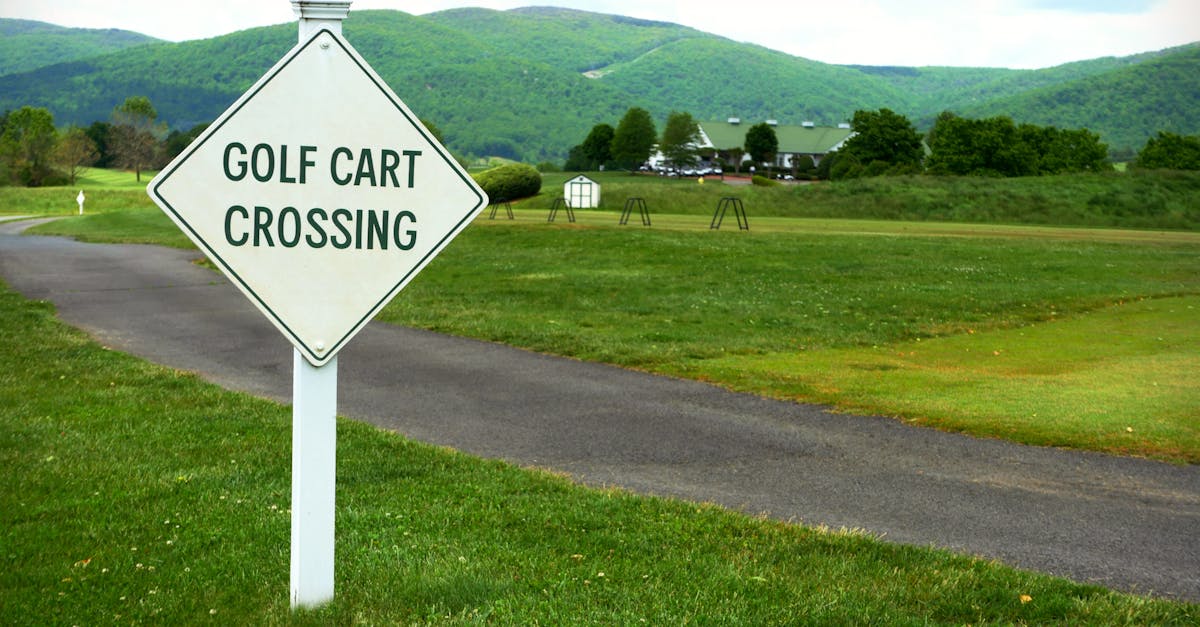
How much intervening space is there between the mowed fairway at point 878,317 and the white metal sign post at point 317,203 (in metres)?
6.79

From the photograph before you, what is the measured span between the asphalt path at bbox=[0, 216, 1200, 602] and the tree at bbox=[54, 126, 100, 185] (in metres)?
92.0

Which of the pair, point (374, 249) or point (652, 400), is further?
point (652, 400)

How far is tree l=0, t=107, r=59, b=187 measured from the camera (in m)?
92.6

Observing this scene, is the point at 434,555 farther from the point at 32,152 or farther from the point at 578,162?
the point at 578,162

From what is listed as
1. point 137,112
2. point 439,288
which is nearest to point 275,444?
point 439,288

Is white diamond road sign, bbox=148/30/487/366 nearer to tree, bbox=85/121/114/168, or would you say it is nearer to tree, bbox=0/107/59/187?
tree, bbox=0/107/59/187

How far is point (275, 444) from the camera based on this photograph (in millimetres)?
8039

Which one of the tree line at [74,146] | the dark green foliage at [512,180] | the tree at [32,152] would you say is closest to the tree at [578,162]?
the tree line at [74,146]

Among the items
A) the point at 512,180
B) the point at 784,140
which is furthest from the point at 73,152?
the point at 784,140

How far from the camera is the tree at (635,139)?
410 feet

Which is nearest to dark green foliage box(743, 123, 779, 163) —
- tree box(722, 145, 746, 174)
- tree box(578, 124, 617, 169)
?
tree box(722, 145, 746, 174)

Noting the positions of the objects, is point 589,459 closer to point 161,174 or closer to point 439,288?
point 161,174

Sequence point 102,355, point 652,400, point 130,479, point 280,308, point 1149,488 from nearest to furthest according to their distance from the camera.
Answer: point 280,308
point 130,479
point 1149,488
point 652,400
point 102,355

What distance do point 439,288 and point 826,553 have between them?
54.3ft
